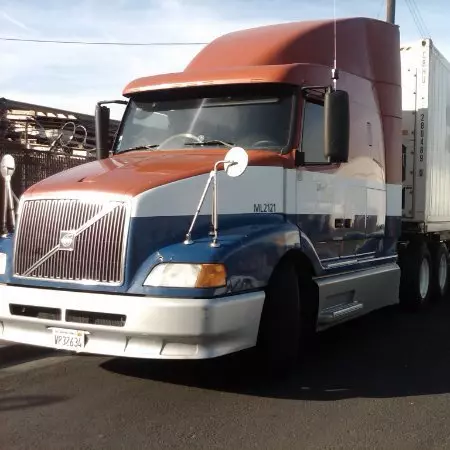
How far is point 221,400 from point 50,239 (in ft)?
6.18

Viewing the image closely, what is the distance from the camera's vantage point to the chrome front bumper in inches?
187

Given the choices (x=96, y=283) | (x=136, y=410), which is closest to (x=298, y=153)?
(x=96, y=283)

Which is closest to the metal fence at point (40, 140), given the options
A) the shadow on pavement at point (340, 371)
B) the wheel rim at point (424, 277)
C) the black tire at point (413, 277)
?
the shadow on pavement at point (340, 371)

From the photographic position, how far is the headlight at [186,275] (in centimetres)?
479

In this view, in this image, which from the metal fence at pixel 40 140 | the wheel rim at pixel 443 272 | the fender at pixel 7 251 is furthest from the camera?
the wheel rim at pixel 443 272

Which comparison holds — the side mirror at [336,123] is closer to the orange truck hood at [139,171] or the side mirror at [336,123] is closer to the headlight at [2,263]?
the orange truck hood at [139,171]

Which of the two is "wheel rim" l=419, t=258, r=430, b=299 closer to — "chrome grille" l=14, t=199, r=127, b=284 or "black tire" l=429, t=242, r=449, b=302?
"black tire" l=429, t=242, r=449, b=302

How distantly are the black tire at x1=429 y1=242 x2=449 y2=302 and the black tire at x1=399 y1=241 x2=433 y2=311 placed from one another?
599 mm

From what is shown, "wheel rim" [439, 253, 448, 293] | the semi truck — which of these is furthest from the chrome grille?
"wheel rim" [439, 253, 448, 293]

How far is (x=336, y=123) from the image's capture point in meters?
5.88

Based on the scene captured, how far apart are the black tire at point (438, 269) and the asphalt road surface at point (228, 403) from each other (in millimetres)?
3685

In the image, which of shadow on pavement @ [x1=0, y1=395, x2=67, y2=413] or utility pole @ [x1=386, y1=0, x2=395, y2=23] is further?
utility pole @ [x1=386, y1=0, x2=395, y2=23]

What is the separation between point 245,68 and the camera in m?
6.25

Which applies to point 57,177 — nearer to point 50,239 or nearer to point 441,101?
point 50,239
